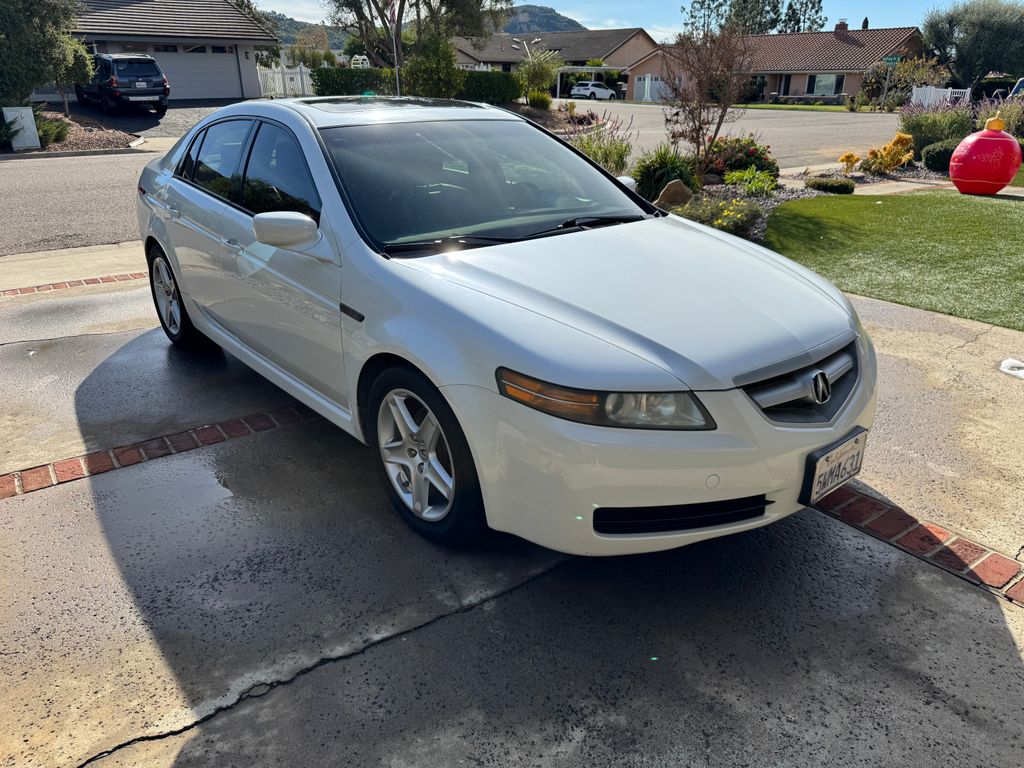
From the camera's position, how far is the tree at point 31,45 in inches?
790

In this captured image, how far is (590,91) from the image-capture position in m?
56.2

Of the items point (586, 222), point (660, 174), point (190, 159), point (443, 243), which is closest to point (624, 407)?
point (443, 243)

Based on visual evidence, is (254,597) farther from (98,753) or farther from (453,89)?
(453,89)

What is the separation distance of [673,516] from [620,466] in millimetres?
296

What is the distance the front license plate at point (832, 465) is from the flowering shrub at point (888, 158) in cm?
1424

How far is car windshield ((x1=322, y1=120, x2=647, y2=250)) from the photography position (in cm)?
340

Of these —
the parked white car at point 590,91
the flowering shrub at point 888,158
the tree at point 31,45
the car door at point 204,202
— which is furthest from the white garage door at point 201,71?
the car door at point 204,202

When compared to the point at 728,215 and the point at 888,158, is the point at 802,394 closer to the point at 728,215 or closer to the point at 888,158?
the point at 728,215

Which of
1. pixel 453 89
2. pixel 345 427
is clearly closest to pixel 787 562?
pixel 345 427

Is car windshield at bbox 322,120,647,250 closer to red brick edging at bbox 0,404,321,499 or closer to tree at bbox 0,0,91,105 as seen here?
red brick edging at bbox 0,404,321,499

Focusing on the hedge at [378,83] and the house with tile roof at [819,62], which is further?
the house with tile roof at [819,62]

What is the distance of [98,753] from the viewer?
88.4 inches

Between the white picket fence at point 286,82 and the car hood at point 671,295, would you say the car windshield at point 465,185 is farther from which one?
the white picket fence at point 286,82

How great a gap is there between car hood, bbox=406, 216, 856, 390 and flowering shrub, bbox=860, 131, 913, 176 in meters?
13.5
